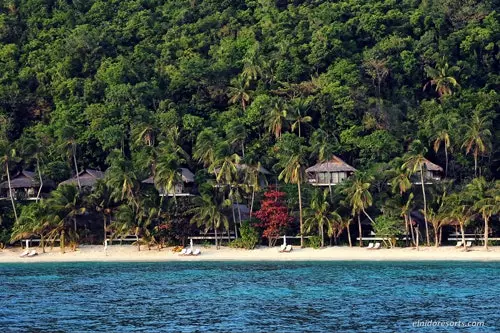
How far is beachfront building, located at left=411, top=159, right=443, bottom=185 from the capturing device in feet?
223

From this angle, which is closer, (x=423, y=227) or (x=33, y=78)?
(x=423, y=227)

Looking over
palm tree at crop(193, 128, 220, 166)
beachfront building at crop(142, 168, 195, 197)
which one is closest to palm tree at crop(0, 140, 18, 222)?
beachfront building at crop(142, 168, 195, 197)

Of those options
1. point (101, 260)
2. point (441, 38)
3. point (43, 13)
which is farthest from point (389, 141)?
point (43, 13)

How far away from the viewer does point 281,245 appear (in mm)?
67750

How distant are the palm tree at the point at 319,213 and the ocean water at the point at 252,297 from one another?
13.3ft

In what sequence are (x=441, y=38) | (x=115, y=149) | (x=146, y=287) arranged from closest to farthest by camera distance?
(x=146, y=287) < (x=115, y=149) < (x=441, y=38)

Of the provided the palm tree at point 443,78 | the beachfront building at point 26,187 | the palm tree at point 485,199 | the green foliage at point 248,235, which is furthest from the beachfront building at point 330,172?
the beachfront building at point 26,187

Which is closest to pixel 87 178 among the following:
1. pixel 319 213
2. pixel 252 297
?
pixel 319 213

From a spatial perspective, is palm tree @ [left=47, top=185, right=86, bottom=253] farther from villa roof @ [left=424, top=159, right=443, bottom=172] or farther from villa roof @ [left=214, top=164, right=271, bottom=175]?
villa roof @ [left=424, top=159, right=443, bottom=172]

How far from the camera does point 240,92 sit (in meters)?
83.6

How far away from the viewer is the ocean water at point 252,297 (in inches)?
1507

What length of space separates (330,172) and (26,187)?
23.3 m

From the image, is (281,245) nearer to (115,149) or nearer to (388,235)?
(388,235)

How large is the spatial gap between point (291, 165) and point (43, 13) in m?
46.2
